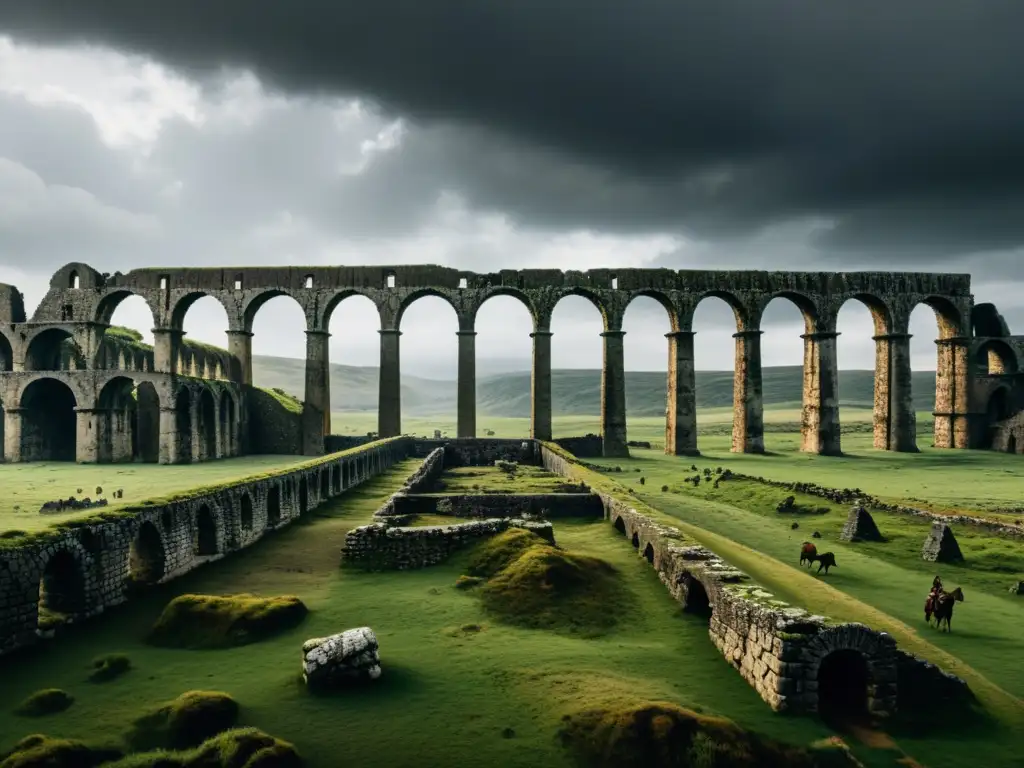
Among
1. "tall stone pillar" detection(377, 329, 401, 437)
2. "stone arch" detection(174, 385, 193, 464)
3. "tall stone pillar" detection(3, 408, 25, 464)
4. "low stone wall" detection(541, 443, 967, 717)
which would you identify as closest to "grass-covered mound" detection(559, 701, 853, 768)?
"low stone wall" detection(541, 443, 967, 717)

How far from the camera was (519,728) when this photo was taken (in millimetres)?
7941

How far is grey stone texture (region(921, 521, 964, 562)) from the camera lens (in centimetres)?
1719

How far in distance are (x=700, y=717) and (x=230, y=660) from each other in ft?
22.1

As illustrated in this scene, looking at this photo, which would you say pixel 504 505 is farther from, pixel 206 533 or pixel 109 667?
pixel 109 667

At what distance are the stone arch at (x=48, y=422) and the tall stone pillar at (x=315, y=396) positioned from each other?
13623 mm

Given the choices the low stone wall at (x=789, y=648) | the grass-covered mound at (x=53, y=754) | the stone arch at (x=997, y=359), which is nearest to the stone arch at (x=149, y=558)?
the grass-covered mound at (x=53, y=754)

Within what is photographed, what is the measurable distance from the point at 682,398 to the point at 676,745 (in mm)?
40195

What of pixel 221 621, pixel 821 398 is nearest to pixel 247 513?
pixel 221 621

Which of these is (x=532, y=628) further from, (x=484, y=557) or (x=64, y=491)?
(x=64, y=491)

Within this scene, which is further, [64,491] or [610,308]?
[610,308]

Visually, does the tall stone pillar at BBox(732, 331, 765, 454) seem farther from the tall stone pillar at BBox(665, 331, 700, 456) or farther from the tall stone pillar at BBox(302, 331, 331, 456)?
the tall stone pillar at BBox(302, 331, 331, 456)

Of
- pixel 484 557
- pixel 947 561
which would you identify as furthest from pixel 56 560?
pixel 947 561

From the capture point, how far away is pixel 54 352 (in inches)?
1918

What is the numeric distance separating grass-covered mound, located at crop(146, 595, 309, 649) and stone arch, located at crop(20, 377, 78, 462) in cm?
3649
